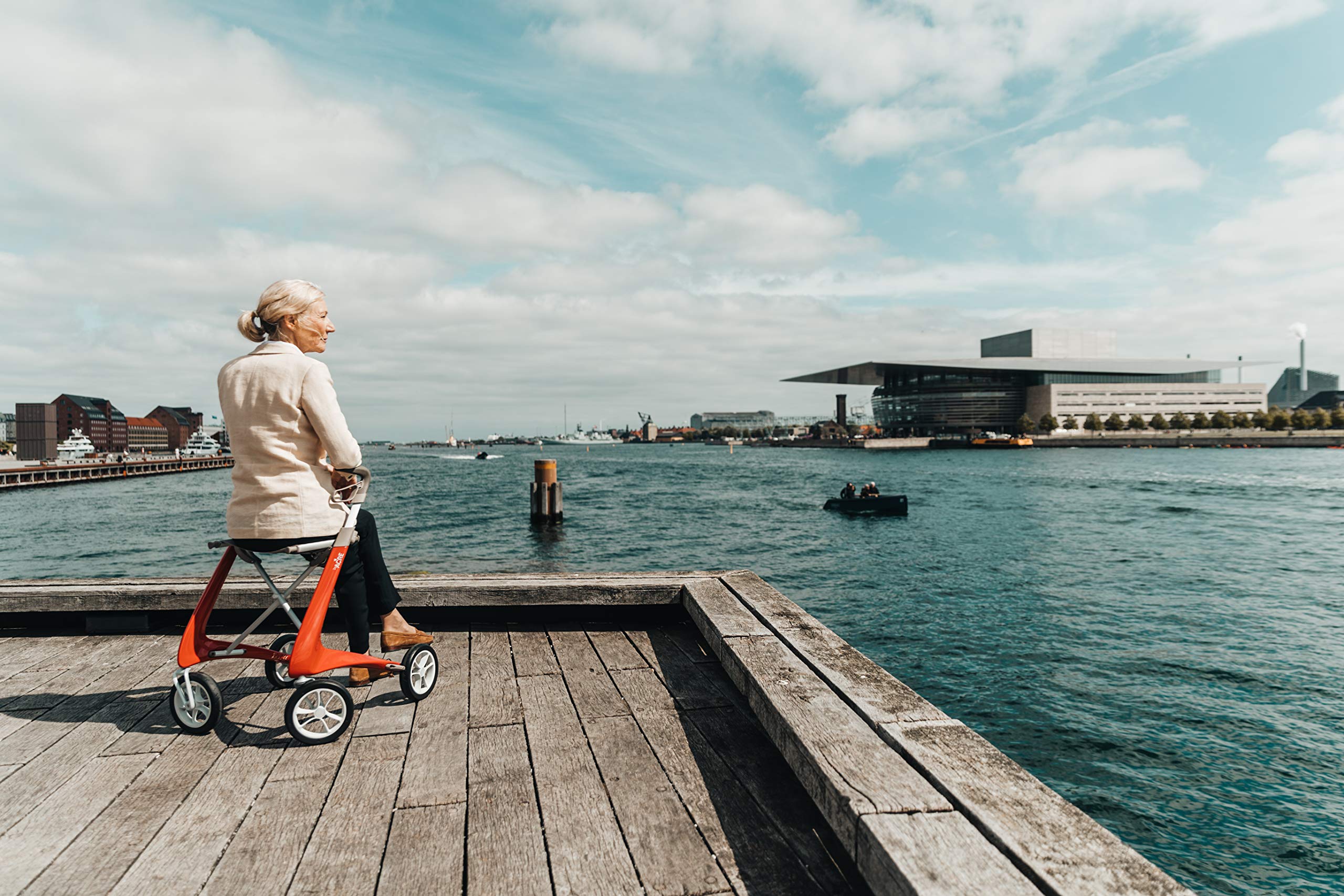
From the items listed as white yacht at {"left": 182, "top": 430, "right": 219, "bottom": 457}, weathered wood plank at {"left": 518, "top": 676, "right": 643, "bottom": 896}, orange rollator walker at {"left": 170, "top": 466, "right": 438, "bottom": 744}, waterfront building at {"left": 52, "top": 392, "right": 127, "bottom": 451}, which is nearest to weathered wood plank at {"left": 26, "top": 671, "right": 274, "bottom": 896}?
orange rollator walker at {"left": 170, "top": 466, "right": 438, "bottom": 744}

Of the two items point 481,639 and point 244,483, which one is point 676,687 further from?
point 244,483

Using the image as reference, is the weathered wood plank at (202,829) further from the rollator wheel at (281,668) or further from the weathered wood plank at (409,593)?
the weathered wood plank at (409,593)

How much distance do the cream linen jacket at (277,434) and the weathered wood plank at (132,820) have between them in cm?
80

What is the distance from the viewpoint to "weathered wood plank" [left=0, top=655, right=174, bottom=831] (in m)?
2.30

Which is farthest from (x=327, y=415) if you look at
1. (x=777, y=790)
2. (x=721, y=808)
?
(x=777, y=790)

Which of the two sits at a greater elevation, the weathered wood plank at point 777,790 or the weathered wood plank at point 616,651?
the weathered wood plank at point 616,651

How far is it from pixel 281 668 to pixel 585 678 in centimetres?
139

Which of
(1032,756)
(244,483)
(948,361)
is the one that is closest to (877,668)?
(244,483)

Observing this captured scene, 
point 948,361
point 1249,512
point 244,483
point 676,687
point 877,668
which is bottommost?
point 1249,512

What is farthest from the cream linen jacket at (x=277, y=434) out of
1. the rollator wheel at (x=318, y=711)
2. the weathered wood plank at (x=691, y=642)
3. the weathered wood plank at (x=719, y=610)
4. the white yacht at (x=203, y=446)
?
the white yacht at (x=203, y=446)

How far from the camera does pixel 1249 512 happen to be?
101ft

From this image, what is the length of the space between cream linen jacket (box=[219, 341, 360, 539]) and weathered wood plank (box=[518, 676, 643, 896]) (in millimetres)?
1213

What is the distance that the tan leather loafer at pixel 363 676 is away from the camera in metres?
3.16

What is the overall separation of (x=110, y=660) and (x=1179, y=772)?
28.9ft
